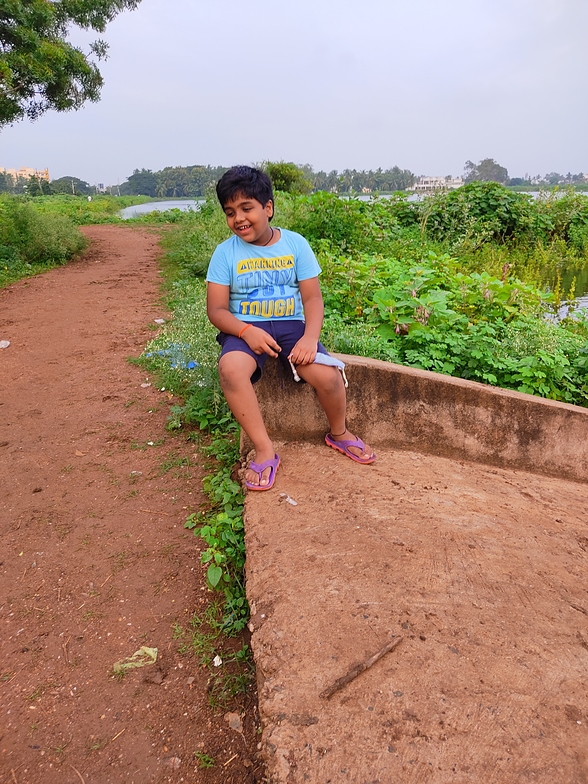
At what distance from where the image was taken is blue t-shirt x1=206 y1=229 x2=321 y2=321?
2.40 m

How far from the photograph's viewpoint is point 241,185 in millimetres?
2295

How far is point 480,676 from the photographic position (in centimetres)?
142

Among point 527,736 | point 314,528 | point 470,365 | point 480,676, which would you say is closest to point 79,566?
point 314,528

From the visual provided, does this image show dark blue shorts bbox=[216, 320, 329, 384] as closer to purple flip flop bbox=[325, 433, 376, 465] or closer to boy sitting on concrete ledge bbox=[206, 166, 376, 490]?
boy sitting on concrete ledge bbox=[206, 166, 376, 490]

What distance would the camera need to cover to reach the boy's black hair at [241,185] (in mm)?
2293

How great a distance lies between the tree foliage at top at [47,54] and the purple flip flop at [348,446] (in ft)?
23.1

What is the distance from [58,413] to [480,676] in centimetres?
284

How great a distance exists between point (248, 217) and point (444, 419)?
1462mm

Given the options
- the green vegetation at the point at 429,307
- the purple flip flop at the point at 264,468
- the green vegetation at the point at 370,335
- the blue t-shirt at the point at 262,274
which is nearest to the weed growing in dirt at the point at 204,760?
the green vegetation at the point at 370,335

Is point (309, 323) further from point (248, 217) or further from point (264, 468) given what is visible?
point (264, 468)

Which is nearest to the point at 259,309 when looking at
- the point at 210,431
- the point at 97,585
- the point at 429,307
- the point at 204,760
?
the point at 210,431

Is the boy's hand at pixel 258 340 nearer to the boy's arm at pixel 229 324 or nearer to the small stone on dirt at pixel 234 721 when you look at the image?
the boy's arm at pixel 229 324

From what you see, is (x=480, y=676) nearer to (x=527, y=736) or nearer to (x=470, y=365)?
(x=527, y=736)

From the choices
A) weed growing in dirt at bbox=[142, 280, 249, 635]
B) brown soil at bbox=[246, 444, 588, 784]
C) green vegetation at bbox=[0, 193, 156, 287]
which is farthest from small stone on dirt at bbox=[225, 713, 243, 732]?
green vegetation at bbox=[0, 193, 156, 287]
